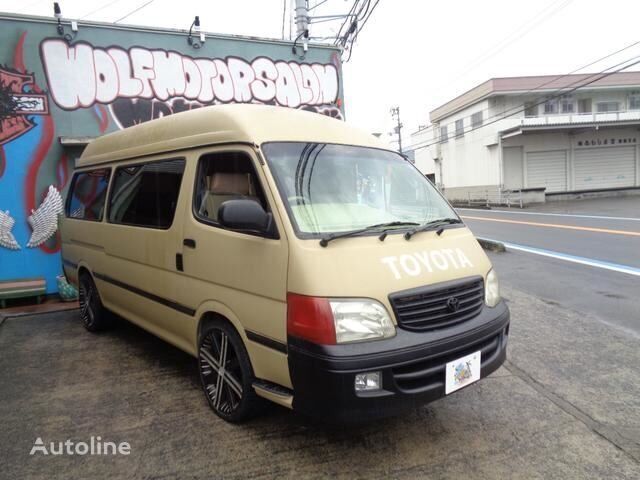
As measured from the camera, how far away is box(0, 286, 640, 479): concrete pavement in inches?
102

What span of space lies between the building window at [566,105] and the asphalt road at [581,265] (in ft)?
63.4

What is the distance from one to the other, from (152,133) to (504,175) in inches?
1211

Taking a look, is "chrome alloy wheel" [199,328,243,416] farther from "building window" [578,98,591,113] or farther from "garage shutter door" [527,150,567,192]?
"building window" [578,98,591,113]

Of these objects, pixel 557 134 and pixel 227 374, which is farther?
pixel 557 134

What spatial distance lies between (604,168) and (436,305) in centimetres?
3603

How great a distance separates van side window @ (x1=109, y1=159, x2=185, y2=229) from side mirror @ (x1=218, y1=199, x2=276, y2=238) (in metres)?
1.06

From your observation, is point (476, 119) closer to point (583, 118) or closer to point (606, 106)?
point (583, 118)

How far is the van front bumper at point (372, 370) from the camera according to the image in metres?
2.27

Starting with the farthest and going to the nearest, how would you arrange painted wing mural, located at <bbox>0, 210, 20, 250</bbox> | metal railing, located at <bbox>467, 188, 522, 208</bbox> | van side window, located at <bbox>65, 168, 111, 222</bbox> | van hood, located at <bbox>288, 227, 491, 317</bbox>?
1. metal railing, located at <bbox>467, 188, 522, 208</bbox>
2. painted wing mural, located at <bbox>0, 210, 20, 250</bbox>
3. van side window, located at <bbox>65, 168, 111, 222</bbox>
4. van hood, located at <bbox>288, 227, 491, 317</bbox>

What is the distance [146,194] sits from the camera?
12.9ft

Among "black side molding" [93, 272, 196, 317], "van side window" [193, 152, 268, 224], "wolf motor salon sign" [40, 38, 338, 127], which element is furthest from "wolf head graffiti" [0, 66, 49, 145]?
"van side window" [193, 152, 268, 224]

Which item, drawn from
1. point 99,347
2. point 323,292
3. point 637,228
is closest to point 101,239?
point 99,347

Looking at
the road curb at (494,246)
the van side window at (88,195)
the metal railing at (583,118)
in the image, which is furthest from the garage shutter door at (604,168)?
the van side window at (88,195)

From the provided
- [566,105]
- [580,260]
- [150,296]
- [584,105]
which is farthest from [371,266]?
[584,105]
